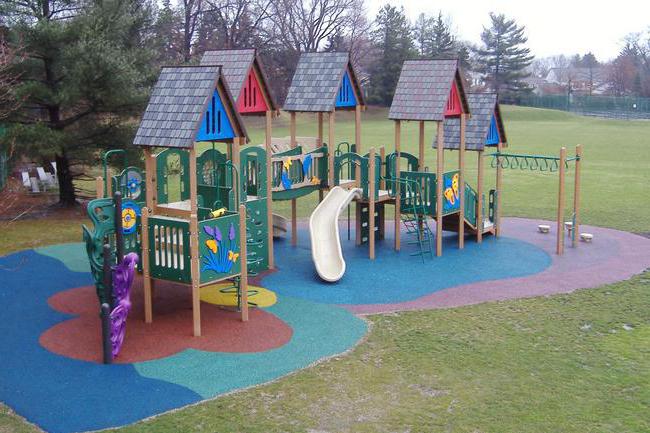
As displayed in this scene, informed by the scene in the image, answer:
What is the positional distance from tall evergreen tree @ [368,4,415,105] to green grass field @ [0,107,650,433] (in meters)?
60.0

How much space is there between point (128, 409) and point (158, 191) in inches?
262

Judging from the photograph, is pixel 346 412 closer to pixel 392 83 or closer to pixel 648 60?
pixel 392 83

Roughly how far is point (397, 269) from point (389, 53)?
59837 millimetres

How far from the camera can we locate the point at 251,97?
15359 mm

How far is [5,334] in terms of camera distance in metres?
11.6

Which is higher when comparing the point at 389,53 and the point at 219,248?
the point at 389,53

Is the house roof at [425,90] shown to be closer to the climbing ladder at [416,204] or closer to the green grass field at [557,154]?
the climbing ladder at [416,204]

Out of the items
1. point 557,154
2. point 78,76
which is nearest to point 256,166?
point 78,76

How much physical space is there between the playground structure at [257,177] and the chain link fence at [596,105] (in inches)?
2396

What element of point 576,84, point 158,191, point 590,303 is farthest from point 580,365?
point 576,84

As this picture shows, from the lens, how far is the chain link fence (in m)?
75.9

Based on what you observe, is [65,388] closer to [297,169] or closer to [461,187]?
[297,169]

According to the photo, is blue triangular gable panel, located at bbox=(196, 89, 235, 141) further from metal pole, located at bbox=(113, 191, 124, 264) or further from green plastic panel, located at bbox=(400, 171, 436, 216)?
green plastic panel, located at bbox=(400, 171, 436, 216)

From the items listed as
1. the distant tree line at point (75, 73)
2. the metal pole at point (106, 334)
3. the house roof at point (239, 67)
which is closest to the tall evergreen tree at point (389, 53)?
the distant tree line at point (75, 73)
